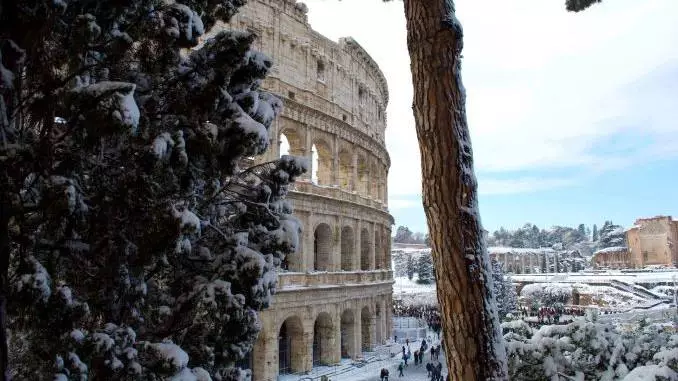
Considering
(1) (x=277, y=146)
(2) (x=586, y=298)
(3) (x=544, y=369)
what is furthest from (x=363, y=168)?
(2) (x=586, y=298)

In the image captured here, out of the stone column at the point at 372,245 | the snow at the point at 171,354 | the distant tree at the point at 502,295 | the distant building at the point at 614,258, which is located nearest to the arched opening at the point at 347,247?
the stone column at the point at 372,245

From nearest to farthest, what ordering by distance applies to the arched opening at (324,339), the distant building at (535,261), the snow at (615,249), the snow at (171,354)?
the snow at (171,354) < the arched opening at (324,339) < the snow at (615,249) < the distant building at (535,261)

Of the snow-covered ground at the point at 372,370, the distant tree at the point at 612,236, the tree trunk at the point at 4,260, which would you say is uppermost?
the distant tree at the point at 612,236

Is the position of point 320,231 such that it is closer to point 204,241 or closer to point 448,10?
point 204,241

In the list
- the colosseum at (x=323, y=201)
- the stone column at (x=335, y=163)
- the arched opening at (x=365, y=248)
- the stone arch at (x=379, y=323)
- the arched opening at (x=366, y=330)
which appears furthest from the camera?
the stone arch at (x=379, y=323)

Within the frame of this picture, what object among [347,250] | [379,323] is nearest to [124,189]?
[347,250]

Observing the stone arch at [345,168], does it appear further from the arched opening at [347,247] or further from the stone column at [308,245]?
the stone column at [308,245]

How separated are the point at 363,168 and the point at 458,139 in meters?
21.4

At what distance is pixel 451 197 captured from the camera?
3768mm

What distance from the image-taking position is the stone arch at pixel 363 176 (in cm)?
2505

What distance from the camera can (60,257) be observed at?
19.0 feet

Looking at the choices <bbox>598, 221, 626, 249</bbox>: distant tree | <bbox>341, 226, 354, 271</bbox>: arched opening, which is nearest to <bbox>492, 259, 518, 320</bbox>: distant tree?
<bbox>341, 226, 354, 271</bbox>: arched opening

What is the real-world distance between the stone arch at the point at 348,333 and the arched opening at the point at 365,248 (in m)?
3.28

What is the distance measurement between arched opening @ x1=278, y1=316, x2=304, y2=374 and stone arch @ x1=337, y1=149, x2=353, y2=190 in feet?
22.9
